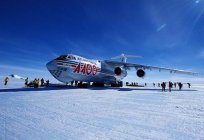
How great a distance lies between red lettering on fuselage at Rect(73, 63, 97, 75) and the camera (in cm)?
2208

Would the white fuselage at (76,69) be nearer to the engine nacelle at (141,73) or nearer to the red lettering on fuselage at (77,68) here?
the red lettering on fuselage at (77,68)

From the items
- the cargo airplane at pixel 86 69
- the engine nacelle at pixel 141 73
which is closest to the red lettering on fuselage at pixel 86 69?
the cargo airplane at pixel 86 69

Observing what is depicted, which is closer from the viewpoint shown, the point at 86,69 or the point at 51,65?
the point at 51,65

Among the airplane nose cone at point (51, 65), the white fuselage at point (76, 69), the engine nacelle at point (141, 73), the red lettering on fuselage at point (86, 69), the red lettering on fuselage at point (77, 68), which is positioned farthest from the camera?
the engine nacelle at point (141, 73)

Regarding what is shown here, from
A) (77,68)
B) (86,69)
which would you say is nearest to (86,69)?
(86,69)

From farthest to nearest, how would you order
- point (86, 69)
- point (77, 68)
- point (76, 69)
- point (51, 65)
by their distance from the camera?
point (86, 69) < point (77, 68) < point (76, 69) < point (51, 65)

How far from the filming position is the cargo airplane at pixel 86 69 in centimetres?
2044

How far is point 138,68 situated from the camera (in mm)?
28281

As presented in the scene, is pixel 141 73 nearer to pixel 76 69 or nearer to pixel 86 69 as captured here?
pixel 86 69

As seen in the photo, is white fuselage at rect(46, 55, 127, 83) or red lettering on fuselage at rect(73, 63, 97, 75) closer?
white fuselage at rect(46, 55, 127, 83)

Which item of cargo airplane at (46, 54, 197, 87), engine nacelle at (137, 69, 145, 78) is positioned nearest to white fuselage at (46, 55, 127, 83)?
cargo airplane at (46, 54, 197, 87)

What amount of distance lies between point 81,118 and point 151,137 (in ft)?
8.25

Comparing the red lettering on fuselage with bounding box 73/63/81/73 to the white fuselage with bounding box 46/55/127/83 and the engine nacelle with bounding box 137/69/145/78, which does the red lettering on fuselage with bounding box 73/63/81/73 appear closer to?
the white fuselage with bounding box 46/55/127/83

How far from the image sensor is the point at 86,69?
23.6m
